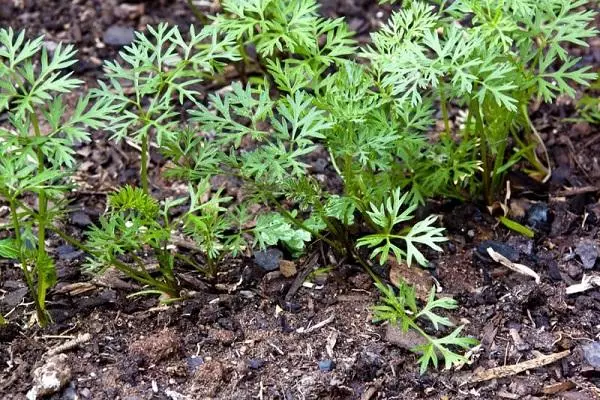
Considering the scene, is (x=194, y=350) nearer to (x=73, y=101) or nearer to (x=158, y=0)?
(x=73, y=101)

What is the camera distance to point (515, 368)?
3.01m

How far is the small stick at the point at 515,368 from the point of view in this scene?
2.97 meters

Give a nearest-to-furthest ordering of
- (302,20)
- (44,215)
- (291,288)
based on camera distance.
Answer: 1. (44,215)
2. (302,20)
3. (291,288)

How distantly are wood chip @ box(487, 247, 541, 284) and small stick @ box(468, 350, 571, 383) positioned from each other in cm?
36

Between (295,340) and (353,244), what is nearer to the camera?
(295,340)

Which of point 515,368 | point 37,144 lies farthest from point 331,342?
point 37,144

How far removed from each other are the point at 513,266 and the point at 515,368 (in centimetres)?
50

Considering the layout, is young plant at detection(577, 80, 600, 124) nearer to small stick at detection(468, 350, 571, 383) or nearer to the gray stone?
small stick at detection(468, 350, 571, 383)

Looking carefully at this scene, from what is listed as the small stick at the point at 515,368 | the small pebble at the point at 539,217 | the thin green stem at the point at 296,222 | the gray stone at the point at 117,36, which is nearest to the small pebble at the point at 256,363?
the thin green stem at the point at 296,222

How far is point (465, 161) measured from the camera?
3.51m

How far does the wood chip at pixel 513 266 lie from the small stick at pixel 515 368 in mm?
362

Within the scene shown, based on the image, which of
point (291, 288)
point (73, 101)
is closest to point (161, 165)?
point (73, 101)

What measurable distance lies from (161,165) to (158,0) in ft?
4.02

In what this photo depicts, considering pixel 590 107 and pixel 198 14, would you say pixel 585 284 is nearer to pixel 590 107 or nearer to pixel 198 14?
pixel 590 107
